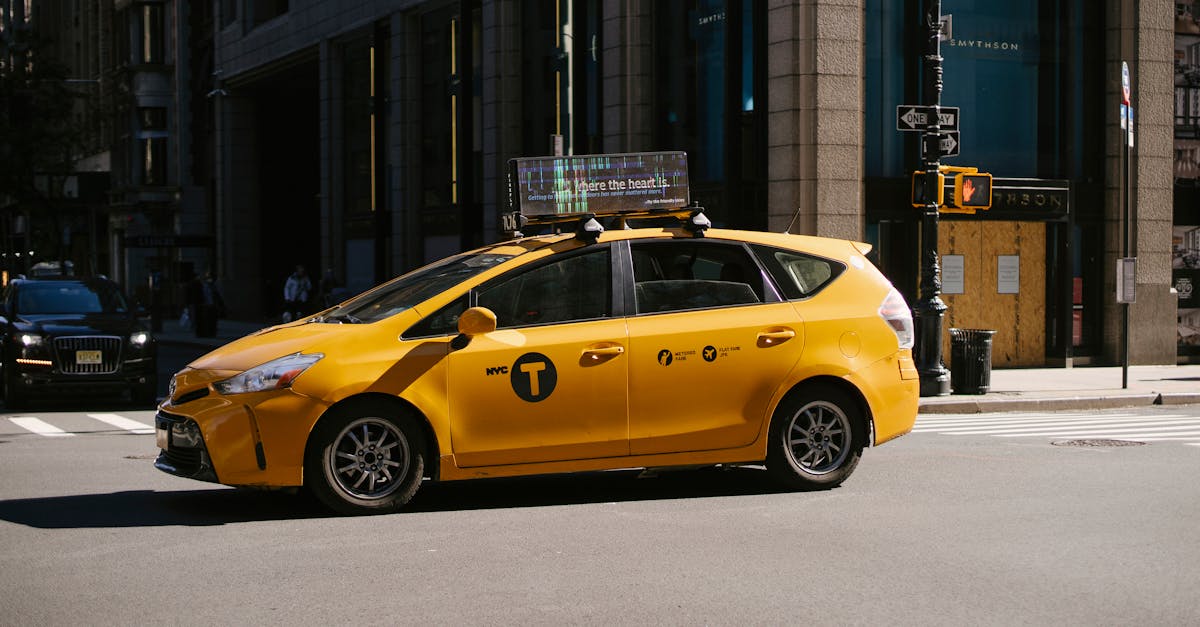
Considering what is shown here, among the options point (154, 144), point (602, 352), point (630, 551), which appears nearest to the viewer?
point (630, 551)

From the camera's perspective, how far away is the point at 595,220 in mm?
9312

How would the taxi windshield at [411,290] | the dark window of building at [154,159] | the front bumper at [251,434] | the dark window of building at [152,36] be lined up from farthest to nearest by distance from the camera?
the dark window of building at [152,36], the dark window of building at [154,159], the taxi windshield at [411,290], the front bumper at [251,434]

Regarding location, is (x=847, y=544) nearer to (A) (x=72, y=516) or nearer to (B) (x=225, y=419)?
(B) (x=225, y=419)

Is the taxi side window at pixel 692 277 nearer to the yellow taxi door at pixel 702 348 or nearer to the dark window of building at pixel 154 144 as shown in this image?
the yellow taxi door at pixel 702 348

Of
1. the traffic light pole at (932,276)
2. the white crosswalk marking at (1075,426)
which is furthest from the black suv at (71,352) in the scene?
the traffic light pole at (932,276)

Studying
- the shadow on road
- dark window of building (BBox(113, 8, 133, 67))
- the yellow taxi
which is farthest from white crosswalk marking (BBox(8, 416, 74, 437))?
dark window of building (BBox(113, 8, 133, 67))

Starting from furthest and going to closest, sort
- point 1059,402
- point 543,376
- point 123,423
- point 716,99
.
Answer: point 716,99 → point 1059,402 → point 123,423 → point 543,376

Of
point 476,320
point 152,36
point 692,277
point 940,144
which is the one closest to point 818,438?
point 692,277

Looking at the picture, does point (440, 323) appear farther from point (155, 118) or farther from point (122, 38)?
point (122, 38)

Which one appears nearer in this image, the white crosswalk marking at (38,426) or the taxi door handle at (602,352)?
the taxi door handle at (602,352)

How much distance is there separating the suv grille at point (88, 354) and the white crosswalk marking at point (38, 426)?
2.91 feet

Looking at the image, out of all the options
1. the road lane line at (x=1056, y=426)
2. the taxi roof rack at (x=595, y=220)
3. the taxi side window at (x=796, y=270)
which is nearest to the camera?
the taxi roof rack at (x=595, y=220)

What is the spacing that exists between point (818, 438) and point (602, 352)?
67.6 inches

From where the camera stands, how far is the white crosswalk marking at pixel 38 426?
1469cm
